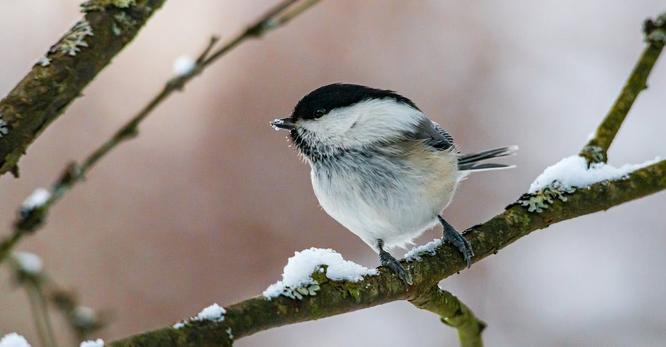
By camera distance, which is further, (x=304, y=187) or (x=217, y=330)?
(x=304, y=187)

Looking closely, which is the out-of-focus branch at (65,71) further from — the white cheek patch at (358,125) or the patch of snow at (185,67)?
the white cheek patch at (358,125)

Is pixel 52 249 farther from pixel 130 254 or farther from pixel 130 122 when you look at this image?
pixel 130 122

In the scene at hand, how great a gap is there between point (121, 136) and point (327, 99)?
1.38m

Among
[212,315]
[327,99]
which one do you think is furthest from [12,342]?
[327,99]

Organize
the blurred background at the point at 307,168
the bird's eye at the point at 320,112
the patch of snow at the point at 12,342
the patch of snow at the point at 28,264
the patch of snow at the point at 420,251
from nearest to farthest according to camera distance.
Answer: the patch of snow at the point at 28,264 → the patch of snow at the point at 12,342 → the patch of snow at the point at 420,251 → the bird's eye at the point at 320,112 → the blurred background at the point at 307,168

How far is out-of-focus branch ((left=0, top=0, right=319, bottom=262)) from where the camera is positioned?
592mm

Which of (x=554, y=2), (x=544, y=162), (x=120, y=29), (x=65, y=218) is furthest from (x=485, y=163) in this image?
(x=554, y=2)

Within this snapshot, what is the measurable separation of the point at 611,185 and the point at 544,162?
210 cm

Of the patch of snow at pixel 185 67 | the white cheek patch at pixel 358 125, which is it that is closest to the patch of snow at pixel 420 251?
the white cheek patch at pixel 358 125

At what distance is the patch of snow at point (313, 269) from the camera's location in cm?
129

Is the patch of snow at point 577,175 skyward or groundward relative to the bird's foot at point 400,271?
skyward

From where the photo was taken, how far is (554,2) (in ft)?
14.3

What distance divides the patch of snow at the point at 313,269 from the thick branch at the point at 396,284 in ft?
0.06

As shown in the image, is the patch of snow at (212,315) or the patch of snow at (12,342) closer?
the patch of snow at (12,342)
